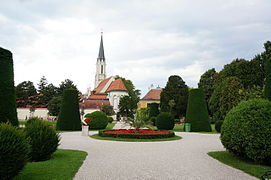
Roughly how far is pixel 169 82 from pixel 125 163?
41.8 metres

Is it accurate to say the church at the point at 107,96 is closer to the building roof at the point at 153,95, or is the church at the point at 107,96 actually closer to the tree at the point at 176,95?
the building roof at the point at 153,95

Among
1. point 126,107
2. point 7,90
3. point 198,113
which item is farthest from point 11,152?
point 126,107

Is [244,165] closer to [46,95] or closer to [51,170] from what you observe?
[51,170]

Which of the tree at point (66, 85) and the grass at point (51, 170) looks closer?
the grass at point (51, 170)

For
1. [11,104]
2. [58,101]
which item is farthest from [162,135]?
[58,101]

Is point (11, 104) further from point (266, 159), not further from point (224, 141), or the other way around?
point (266, 159)

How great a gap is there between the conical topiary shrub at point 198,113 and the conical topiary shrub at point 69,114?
11.6 metres

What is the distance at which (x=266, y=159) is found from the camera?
22.7ft

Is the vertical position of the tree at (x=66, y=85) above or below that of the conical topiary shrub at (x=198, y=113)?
above

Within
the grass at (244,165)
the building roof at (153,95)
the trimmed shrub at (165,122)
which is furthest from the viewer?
the building roof at (153,95)

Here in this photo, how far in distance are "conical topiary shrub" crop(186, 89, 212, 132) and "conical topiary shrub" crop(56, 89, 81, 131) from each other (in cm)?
1157

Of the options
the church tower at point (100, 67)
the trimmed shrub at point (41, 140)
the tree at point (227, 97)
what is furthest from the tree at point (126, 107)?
the trimmed shrub at point (41, 140)

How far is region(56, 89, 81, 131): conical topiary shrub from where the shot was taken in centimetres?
2092

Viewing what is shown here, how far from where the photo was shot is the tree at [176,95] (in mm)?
44188
